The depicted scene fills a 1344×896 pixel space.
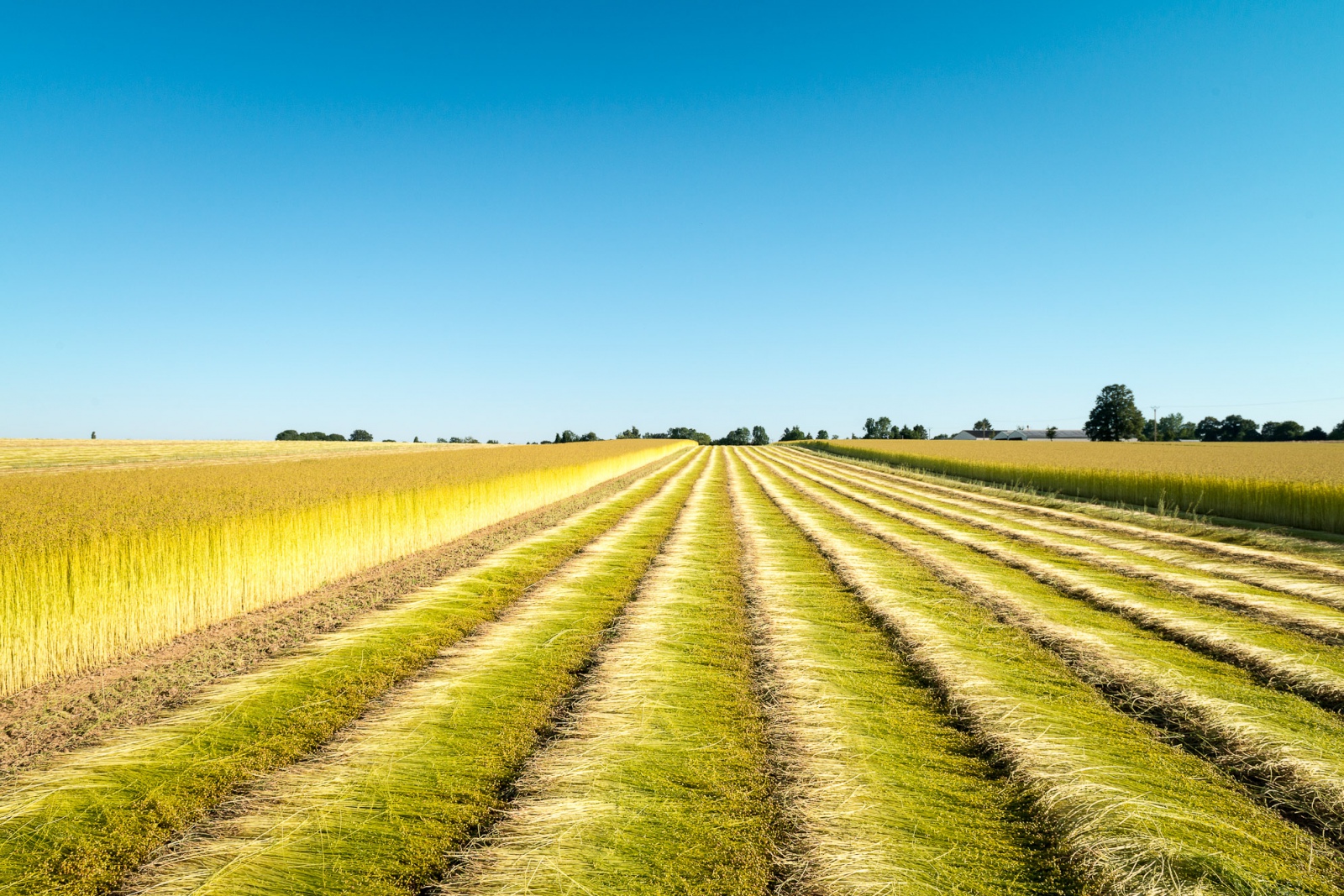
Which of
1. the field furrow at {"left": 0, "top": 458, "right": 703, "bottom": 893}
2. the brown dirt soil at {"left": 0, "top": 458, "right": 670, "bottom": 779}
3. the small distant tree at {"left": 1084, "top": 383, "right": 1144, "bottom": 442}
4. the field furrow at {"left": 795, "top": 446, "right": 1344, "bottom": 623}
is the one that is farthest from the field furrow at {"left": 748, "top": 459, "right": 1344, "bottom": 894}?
the small distant tree at {"left": 1084, "top": 383, "right": 1144, "bottom": 442}

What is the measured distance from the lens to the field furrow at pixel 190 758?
11.5ft

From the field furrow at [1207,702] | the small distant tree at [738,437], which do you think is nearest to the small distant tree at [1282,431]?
the small distant tree at [738,437]

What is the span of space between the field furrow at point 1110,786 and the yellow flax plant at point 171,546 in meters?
8.13

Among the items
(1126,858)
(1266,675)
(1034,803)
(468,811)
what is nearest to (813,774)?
(1034,803)

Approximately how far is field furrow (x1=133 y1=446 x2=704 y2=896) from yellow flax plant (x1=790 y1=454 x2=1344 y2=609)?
1078cm

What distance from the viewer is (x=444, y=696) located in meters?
5.65

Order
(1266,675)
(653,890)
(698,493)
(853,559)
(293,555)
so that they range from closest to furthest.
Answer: (653,890) → (1266,675) → (293,555) → (853,559) → (698,493)

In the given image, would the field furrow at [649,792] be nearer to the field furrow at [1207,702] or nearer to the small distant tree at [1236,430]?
the field furrow at [1207,702]

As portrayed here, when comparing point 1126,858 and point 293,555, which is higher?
point 293,555

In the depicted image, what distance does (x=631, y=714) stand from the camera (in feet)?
17.2

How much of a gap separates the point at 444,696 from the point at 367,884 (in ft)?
7.98

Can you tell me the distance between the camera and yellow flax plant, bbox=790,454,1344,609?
10.0 meters

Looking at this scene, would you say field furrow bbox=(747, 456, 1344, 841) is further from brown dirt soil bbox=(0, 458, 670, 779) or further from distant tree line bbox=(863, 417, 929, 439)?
distant tree line bbox=(863, 417, 929, 439)

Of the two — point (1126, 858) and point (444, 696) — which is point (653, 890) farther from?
point (444, 696)
